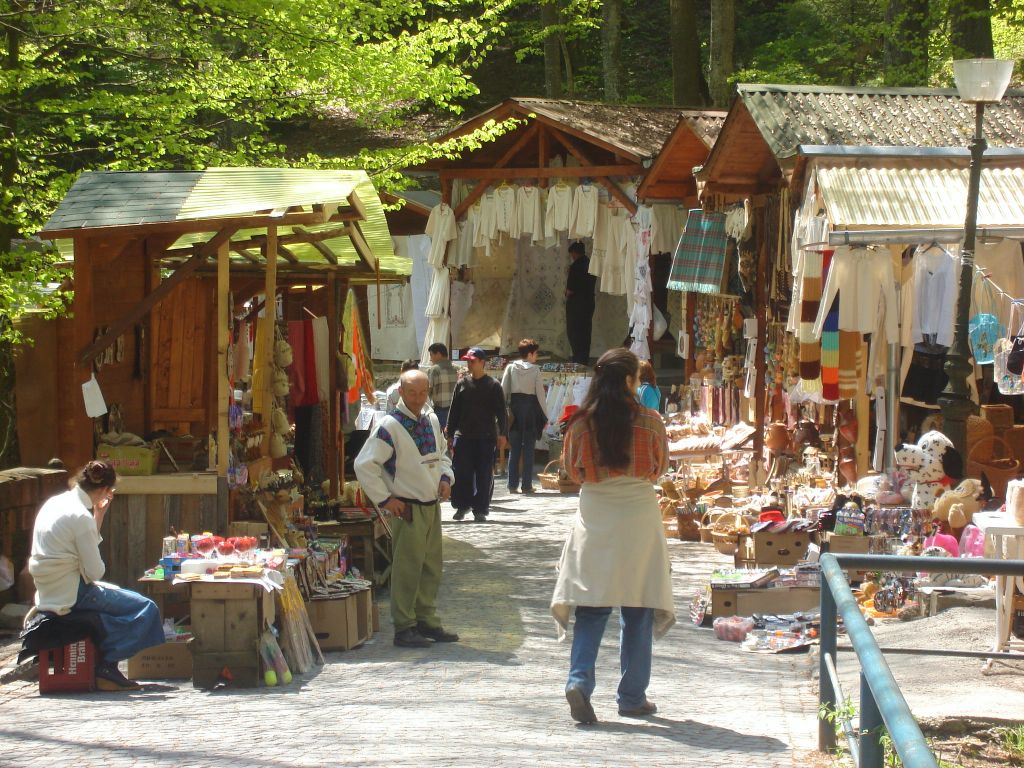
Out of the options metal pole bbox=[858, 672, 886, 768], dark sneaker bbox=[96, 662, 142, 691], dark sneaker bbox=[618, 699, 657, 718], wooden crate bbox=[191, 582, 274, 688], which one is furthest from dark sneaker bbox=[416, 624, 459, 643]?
metal pole bbox=[858, 672, 886, 768]

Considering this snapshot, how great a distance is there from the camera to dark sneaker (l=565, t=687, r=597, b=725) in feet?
21.2

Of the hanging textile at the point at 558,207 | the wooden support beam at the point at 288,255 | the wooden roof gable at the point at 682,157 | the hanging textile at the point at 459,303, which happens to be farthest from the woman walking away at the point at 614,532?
the hanging textile at the point at 459,303

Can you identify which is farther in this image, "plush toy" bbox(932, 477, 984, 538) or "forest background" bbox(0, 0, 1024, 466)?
"forest background" bbox(0, 0, 1024, 466)

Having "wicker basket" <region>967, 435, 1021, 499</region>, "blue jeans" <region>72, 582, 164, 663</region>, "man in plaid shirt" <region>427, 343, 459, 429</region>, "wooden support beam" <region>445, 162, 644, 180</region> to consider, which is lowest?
"blue jeans" <region>72, 582, 164, 663</region>

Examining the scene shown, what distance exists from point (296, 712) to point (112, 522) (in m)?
2.83

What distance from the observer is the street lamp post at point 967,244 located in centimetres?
970

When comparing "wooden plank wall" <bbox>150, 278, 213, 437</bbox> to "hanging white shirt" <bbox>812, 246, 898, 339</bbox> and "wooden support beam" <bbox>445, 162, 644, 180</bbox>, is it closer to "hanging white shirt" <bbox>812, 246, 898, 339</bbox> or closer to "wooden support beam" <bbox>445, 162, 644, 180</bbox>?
"hanging white shirt" <bbox>812, 246, 898, 339</bbox>

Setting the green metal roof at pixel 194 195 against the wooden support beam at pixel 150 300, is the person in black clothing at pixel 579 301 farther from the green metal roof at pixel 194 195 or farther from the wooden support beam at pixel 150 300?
the wooden support beam at pixel 150 300

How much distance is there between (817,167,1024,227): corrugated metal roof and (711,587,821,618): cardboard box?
295 centimetres

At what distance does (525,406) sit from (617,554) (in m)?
9.51

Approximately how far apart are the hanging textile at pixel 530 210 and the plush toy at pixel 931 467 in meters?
11.3

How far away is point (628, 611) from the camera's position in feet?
21.6

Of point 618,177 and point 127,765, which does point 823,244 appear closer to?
point 127,765

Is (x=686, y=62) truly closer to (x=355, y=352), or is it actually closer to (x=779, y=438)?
(x=779, y=438)
